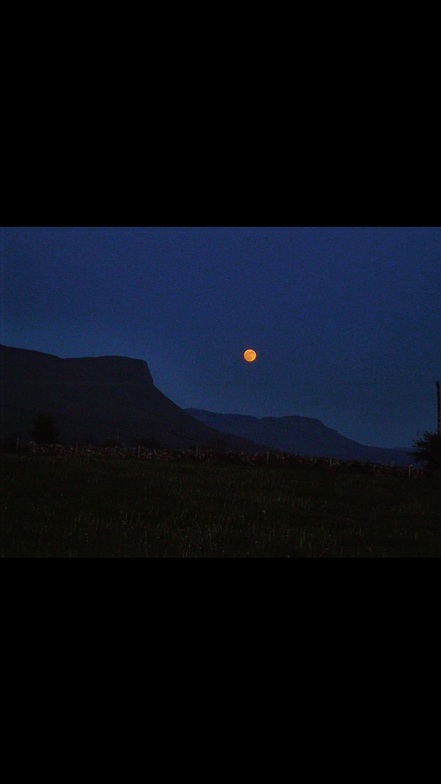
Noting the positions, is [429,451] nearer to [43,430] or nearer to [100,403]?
[43,430]

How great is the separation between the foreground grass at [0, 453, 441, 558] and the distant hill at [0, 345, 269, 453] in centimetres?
6843

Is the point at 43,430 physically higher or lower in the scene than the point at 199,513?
higher

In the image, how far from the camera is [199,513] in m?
7.62

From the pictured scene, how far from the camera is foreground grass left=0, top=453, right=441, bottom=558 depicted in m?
5.61

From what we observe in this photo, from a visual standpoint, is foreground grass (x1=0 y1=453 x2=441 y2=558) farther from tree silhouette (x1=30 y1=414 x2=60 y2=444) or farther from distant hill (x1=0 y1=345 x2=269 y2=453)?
distant hill (x1=0 y1=345 x2=269 y2=453)

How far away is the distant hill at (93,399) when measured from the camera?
3452 inches

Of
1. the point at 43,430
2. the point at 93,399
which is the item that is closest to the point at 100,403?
the point at 93,399

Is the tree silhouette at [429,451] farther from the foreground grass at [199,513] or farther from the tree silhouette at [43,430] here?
the tree silhouette at [43,430]

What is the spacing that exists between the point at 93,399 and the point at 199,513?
108434 millimetres

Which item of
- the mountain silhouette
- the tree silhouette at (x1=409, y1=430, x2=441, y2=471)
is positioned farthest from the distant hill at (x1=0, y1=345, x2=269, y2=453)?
the tree silhouette at (x1=409, y1=430, x2=441, y2=471)
